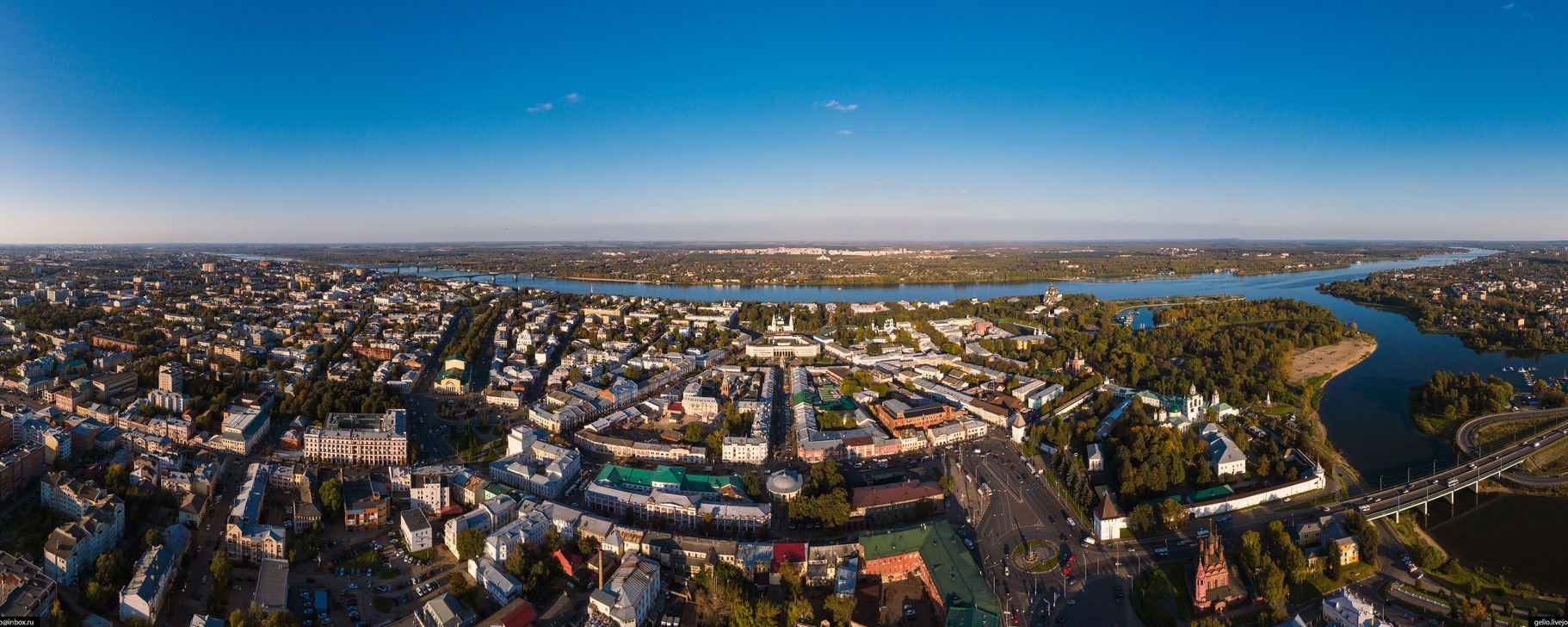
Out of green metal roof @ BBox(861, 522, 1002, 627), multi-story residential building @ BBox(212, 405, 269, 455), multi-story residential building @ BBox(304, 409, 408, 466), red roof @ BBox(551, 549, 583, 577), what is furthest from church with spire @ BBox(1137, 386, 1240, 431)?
multi-story residential building @ BBox(212, 405, 269, 455)

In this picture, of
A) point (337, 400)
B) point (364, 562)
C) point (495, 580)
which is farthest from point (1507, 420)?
point (337, 400)

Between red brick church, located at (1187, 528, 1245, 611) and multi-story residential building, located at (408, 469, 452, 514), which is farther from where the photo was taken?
multi-story residential building, located at (408, 469, 452, 514)

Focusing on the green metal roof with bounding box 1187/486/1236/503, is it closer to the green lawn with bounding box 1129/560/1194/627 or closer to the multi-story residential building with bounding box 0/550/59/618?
the green lawn with bounding box 1129/560/1194/627

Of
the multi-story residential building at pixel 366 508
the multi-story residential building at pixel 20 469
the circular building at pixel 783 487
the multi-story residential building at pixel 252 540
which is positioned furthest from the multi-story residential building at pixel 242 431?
the circular building at pixel 783 487

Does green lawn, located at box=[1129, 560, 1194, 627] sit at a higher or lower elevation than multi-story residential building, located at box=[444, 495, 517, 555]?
lower

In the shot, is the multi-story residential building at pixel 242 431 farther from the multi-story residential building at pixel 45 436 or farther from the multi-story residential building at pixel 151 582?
the multi-story residential building at pixel 151 582

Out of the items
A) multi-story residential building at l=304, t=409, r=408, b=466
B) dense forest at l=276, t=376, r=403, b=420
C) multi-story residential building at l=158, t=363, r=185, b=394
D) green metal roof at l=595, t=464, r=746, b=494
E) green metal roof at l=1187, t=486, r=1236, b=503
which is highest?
multi-story residential building at l=158, t=363, r=185, b=394
